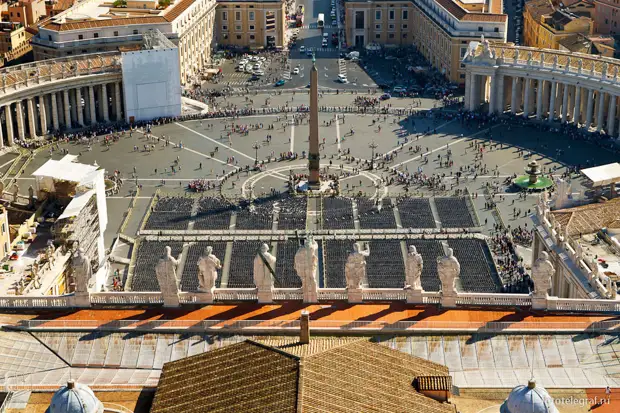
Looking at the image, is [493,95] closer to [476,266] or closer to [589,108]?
[589,108]

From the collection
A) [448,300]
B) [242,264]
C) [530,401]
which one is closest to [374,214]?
[242,264]

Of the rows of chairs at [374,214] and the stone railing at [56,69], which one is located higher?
the stone railing at [56,69]

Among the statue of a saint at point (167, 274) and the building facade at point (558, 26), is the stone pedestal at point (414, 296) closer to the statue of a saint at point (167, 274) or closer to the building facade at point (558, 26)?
the statue of a saint at point (167, 274)

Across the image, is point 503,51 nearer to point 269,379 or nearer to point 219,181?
point 219,181

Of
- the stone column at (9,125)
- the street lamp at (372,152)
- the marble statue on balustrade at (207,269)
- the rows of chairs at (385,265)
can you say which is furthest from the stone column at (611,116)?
the marble statue on balustrade at (207,269)

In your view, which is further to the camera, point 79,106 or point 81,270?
point 79,106

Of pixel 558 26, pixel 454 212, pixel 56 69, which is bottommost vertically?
pixel 454 212
